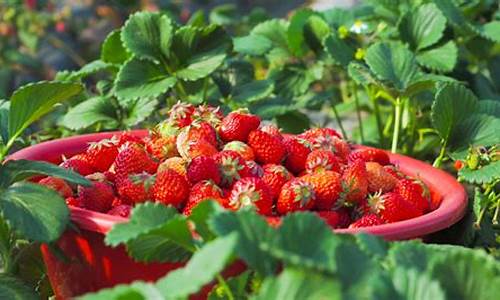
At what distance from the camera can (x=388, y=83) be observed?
2.11 meters

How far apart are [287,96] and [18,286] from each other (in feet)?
3.43

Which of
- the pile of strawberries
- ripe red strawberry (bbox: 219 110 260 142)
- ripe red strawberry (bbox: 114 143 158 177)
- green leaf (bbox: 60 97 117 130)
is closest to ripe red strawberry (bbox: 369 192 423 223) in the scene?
the pile of strawberries

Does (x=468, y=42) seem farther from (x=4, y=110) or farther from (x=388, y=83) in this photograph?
(x=4, y=110)

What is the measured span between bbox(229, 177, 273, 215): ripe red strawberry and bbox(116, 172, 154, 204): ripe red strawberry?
13 centimetres

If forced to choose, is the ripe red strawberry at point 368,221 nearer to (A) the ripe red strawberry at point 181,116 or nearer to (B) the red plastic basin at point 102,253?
(B) the red plastic basin at point 102,253

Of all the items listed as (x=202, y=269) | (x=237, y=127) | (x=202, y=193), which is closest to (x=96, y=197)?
(x=202, y=193)

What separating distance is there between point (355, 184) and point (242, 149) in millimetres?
183

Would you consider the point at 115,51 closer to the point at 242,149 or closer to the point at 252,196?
the point at 242,149

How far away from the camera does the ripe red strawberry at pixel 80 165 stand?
1.70m

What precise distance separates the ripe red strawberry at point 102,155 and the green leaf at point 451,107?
573 mm

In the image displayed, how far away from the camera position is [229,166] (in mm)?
1604

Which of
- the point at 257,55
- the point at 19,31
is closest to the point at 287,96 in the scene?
the point at 257,55

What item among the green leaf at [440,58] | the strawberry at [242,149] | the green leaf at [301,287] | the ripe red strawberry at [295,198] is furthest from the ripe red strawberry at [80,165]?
the green leaf at [440,58]

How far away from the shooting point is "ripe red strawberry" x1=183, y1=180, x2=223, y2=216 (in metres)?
1.54
